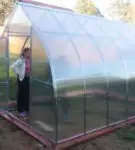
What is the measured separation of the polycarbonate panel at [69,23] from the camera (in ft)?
23.9

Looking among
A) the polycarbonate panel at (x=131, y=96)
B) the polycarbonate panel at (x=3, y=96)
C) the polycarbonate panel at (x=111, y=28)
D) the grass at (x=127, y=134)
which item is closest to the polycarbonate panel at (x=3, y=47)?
the polycarbonate panel at (x=3, y=96)

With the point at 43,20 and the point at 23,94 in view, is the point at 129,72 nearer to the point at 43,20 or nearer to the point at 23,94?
the point at 43,20

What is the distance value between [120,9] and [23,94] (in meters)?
28.7

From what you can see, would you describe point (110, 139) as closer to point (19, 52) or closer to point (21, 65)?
point (21, 65)

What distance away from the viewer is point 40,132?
6.81 metres

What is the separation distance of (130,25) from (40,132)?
18.1 ft

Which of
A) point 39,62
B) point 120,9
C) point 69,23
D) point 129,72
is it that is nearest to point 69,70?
point 39,62

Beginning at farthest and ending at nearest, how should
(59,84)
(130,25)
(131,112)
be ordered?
1. (130,25)
2. (131,112)
3. (59,84)

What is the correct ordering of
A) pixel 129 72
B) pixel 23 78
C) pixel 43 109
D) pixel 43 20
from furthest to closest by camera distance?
1. pixel 129 72
2. pixel 23 78
3. pixel 43 20
4. pixel 43 109

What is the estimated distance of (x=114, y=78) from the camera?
7656 mm

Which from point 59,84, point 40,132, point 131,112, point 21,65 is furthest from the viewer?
point 131,112

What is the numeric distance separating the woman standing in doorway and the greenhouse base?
1.24 feet

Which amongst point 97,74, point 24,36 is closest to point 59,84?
point 97,74

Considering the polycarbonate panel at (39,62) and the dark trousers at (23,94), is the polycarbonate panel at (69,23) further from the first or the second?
the dark trousers at (23,94)
